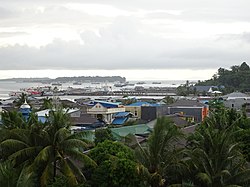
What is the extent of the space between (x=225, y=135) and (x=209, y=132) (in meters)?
0.59

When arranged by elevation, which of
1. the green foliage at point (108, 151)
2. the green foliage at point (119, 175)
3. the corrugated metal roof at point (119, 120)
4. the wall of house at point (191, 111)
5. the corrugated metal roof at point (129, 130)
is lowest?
the corrugated metal roof at point (119, 120)

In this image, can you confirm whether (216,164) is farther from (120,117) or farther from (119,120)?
(120,117)

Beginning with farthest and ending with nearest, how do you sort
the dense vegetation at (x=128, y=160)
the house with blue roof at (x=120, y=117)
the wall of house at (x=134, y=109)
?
the wall of house at (x=134, y=109) < the house with blue roof at (x=120, y=117) < the dense vegetation at (x=128, y=160)

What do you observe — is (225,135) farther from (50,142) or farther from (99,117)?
(99,117)

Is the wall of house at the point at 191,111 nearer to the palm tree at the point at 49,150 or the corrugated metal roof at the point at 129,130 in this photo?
the corrugated metal roof at the point at 129,130

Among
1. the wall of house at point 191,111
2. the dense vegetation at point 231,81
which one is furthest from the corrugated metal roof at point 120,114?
the dense vegetation at point 231,81

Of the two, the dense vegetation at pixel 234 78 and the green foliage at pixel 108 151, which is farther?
the dense vegetation at pixel 234 78

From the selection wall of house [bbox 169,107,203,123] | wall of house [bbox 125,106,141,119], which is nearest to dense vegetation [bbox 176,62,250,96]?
wall of house [bbox 125,106,141,119]

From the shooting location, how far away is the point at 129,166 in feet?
46.5

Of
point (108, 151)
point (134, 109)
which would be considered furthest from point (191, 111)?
point (108, 151)

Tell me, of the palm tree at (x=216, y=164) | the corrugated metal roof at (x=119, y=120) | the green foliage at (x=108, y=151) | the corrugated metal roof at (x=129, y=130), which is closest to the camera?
the palm tree at (x=216, y=164)

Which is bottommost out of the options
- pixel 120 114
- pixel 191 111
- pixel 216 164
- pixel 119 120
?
pixel 119 120

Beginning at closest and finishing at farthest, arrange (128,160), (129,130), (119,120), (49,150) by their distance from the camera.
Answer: (49,150), (128,160), (129,130), (119,120)

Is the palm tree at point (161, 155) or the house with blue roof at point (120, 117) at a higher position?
the palm tree at point (161, 155)
